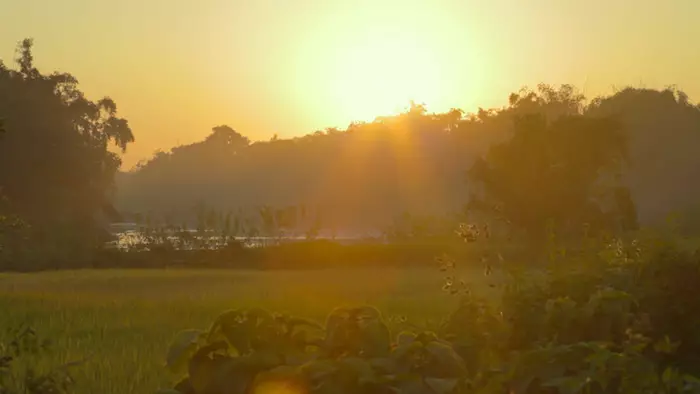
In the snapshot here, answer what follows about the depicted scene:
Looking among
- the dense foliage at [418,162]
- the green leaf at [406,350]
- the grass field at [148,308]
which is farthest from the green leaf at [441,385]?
the dense foliage at [418,162]

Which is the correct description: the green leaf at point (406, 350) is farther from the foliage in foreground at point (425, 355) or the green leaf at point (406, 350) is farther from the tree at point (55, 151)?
the tree at point (55, 151)

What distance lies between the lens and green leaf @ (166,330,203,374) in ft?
5.81

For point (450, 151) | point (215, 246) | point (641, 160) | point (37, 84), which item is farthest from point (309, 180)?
point (215, 246)

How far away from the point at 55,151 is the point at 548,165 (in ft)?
93.5

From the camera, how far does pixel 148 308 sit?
1342cm

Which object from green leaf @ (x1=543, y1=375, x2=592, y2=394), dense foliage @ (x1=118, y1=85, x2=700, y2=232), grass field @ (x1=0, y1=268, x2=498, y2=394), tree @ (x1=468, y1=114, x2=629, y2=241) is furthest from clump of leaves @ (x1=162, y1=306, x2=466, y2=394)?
dense foliage @ (x1=118, y1=85, x2=700, y2=232)

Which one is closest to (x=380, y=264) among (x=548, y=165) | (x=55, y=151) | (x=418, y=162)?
(x=548, y=165)

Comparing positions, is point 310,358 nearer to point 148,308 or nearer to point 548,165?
point 148,308

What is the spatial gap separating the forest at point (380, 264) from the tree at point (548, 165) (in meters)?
0.09

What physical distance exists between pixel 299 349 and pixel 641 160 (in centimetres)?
7615

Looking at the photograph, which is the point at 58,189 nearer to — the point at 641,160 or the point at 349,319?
the point at 349,319

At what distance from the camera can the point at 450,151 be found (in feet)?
261

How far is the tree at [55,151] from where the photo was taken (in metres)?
41.1

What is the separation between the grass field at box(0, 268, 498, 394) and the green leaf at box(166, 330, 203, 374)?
3.11ft
